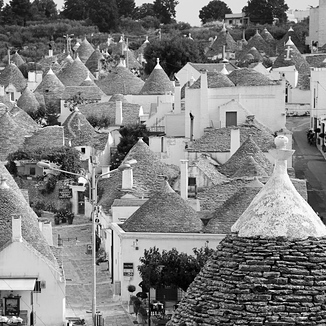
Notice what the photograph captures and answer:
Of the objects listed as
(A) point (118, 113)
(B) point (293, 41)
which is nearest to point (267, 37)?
(B) point (293, 41)

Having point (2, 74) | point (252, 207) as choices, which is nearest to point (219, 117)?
point (2, 74)

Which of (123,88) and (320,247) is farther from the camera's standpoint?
(123,88)

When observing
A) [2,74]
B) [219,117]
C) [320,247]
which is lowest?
[320,247]

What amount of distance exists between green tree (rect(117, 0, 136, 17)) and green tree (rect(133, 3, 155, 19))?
83cm

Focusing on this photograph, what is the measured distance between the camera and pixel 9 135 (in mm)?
82688

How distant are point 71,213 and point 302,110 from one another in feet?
100

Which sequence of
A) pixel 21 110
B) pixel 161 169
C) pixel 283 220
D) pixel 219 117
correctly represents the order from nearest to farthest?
pixel 283 220
pixel 161 169
pixel 219 117
pixel 21 110

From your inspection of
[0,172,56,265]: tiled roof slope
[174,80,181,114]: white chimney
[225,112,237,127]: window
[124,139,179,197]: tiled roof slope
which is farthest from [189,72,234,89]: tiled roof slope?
[0,172,56,265]: tiled roof slope

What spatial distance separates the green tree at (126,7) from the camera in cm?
19094

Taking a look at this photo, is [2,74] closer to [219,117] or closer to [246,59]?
[246,59]

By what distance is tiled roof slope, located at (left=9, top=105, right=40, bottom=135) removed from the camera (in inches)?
3369

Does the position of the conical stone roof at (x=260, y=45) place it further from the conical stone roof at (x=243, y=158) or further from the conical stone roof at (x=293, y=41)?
the conical stone roof at (x=243, y=158)

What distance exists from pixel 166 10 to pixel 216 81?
109840 millimetres

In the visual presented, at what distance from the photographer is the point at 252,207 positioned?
1481cm
